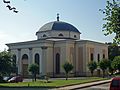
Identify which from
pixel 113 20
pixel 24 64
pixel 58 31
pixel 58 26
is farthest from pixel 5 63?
pixel 58 26

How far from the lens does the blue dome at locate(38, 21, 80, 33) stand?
73.8m

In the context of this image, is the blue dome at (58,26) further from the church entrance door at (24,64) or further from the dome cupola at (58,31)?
the church entrance door at (24,64)

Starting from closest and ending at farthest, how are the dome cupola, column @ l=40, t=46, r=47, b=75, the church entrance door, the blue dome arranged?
column @ l=40, t=46, r=47, b=75 → the church entrance door → the dome cupola → the blue dome

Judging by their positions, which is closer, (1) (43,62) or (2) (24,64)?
(1) (43,62)

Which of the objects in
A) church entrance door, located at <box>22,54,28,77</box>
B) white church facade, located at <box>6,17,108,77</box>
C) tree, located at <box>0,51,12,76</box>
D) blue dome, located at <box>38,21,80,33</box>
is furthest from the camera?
blue dome, located at <box>38,21,80,33</box>

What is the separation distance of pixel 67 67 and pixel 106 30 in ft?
113

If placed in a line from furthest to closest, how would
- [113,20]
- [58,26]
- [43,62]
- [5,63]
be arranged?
1. [58,26]
2. [43,62]
3. [5,63]
4. [113,20]

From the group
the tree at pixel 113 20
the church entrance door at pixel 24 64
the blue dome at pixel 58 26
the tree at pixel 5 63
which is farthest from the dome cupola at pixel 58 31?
the tree at pixel 113 20

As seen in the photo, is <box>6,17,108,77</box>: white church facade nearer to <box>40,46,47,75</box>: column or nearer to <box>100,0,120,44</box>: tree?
<box>40,46,47,75</box>: column

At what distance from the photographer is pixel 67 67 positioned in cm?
5438

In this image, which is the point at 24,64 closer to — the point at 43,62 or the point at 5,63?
the point at 43,62

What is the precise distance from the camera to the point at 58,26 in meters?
74.4

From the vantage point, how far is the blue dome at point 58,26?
7375 cm

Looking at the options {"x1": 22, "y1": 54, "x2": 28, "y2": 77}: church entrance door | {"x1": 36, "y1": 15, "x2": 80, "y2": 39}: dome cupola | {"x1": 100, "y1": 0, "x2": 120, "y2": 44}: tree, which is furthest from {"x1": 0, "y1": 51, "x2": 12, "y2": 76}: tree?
{"x1": 36, "y1": 15, "x2": 80, "y2": 39}: dome cupola
